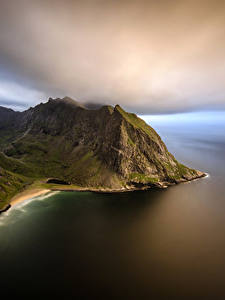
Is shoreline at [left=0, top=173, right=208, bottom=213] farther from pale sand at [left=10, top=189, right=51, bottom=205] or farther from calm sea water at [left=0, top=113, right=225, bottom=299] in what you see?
calm sea water at [left=0, top=113, right=225, bottom=299]

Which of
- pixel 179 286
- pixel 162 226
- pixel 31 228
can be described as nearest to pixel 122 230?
pixel 162 226

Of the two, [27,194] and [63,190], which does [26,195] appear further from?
[63,190]

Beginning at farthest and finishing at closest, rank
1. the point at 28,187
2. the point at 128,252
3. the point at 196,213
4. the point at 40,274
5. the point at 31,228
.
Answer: the point at 28,187, the point at 196,213, the point at 31,228, the point at 128,252, the point at 40,274

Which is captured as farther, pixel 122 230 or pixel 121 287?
Answer: pixel 122 230

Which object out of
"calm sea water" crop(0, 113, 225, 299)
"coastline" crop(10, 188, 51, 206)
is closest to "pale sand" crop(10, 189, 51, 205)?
"coastline" crop(10, 188, 51, 206)

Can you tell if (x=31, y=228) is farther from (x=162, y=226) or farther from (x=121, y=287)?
(x=162, y=226)

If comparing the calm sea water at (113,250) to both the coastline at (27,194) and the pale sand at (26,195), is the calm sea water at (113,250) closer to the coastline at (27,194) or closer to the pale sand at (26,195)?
the coastline at (27,194)
